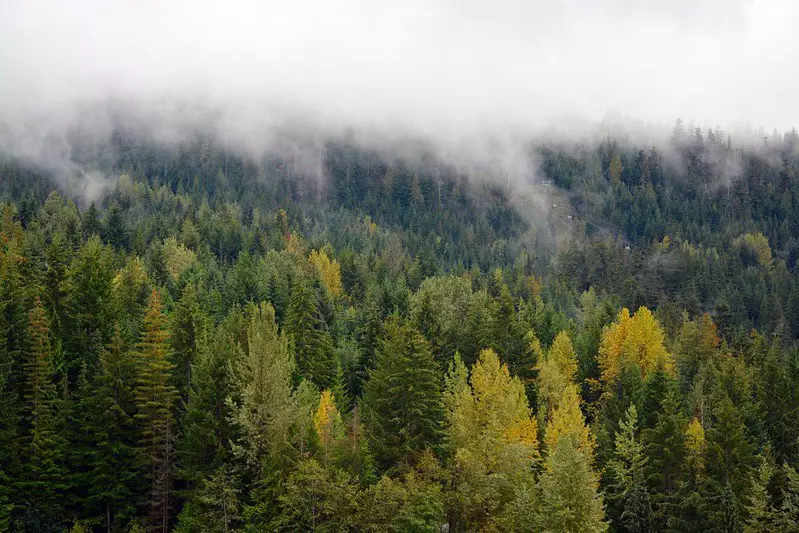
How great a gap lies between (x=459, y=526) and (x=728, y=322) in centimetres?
7729

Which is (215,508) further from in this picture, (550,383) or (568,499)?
(550,383)

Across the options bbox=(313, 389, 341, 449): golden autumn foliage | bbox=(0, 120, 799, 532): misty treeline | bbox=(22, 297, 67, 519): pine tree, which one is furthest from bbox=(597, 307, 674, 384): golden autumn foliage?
bbox=(22, 297, 67, 519): pine tree

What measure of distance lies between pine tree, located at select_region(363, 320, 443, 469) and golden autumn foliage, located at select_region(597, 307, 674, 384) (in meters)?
31.3

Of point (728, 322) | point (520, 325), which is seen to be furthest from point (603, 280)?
point (520, 325)

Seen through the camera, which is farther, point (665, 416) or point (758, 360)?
point (758, 360)

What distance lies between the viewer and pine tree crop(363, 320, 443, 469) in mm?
43641

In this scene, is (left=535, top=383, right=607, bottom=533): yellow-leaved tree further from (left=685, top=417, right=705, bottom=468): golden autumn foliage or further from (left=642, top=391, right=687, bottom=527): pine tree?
(left=685, top=417, right=705, bottom=468): golden autumn foliage

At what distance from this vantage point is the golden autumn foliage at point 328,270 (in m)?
115

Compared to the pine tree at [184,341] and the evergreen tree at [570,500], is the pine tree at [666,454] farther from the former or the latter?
the pine tree at [184,341]

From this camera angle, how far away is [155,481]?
45.8 meters

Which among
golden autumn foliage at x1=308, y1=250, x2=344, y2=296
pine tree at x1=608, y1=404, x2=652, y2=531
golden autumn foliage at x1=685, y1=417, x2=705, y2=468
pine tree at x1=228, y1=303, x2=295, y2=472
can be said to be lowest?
golden autumn foliage at x1=308, y1=250, x2=344, y2=296

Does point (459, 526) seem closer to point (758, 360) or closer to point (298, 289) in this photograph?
point (298, 289)

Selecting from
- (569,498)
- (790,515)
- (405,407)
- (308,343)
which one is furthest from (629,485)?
(308,343)

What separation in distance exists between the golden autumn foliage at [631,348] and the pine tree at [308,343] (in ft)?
93.0
